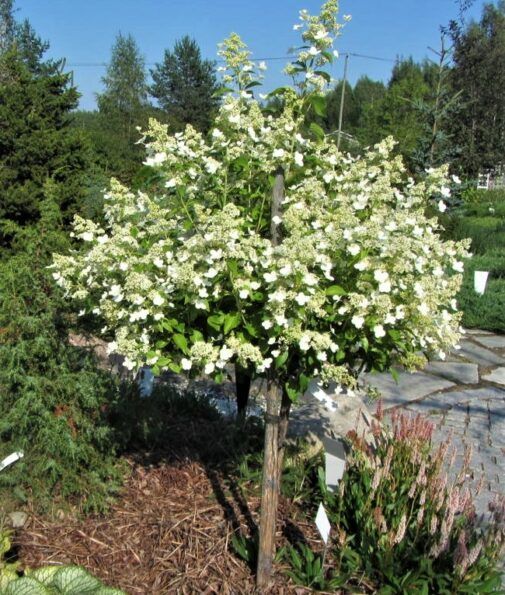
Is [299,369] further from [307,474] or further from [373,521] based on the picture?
[307,474]

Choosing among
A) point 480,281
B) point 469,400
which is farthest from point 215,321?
point 480,281

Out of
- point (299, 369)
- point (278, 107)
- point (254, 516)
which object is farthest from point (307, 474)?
point (278, 107)

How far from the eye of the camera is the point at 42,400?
2.69 meters

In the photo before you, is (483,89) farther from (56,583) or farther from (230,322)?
(56,583)

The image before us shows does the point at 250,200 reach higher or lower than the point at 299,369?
higher

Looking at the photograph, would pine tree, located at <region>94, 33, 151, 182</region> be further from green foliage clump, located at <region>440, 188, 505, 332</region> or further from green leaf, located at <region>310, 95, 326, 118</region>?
green leaf, located at <region>310, 95, 326, 118</region>

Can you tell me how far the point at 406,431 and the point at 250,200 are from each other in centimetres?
128

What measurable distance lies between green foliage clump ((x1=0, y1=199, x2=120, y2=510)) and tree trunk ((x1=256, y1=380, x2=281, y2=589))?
2.67 ft

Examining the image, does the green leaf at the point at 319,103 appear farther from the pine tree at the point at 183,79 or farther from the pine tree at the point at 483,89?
the pine tree at the point at 183,79

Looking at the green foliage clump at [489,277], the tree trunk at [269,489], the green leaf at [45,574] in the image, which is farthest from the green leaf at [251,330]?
the green foliage clump at [489,277]

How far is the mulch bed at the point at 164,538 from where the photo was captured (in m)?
2.38

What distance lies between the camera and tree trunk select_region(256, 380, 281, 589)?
6.96ft

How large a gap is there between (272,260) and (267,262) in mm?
18

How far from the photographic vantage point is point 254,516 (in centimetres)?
276
